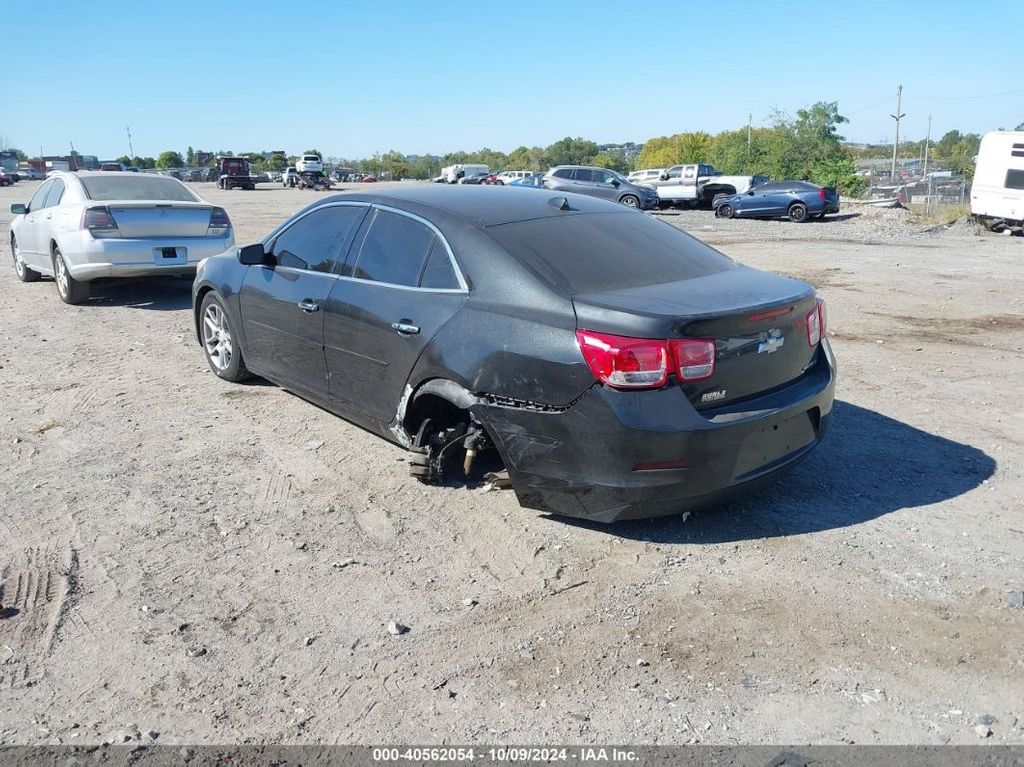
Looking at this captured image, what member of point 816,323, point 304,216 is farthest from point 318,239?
point 816,323

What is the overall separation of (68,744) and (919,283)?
13037 millimetres

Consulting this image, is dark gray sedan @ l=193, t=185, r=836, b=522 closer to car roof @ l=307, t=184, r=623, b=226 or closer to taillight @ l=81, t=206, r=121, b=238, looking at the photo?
car roof @ l=307, t=184, r=623, b=226

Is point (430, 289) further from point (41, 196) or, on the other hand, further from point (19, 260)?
point (19, 260)

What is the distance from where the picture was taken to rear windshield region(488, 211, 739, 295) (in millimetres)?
4250

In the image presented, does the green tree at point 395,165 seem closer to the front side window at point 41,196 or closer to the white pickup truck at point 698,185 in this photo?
the white pickup truck at point 698,185

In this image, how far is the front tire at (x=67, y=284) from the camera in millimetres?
10227

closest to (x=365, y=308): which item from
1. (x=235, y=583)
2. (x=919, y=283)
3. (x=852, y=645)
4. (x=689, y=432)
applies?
(x=235, y=583)

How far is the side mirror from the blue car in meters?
25.5

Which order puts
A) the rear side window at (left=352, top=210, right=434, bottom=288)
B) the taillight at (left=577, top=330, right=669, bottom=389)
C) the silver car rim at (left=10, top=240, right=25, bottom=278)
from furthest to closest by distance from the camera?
the silver car rim at (left=10, top=240, right=25, bottom=278) → the rear side window at (left=352, top=210, right=434, bottom=288) → the taillight at (left=577, top=330, right=669, bottom=389)

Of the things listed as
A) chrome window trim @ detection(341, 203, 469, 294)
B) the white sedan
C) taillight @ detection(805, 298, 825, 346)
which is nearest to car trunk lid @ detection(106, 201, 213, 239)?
the white sedan

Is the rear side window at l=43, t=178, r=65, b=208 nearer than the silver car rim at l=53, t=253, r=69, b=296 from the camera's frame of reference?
No

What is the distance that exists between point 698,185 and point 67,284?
1114 inches

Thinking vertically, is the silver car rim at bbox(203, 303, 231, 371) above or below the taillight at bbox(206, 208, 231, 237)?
below

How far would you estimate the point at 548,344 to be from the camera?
12.8 feet
